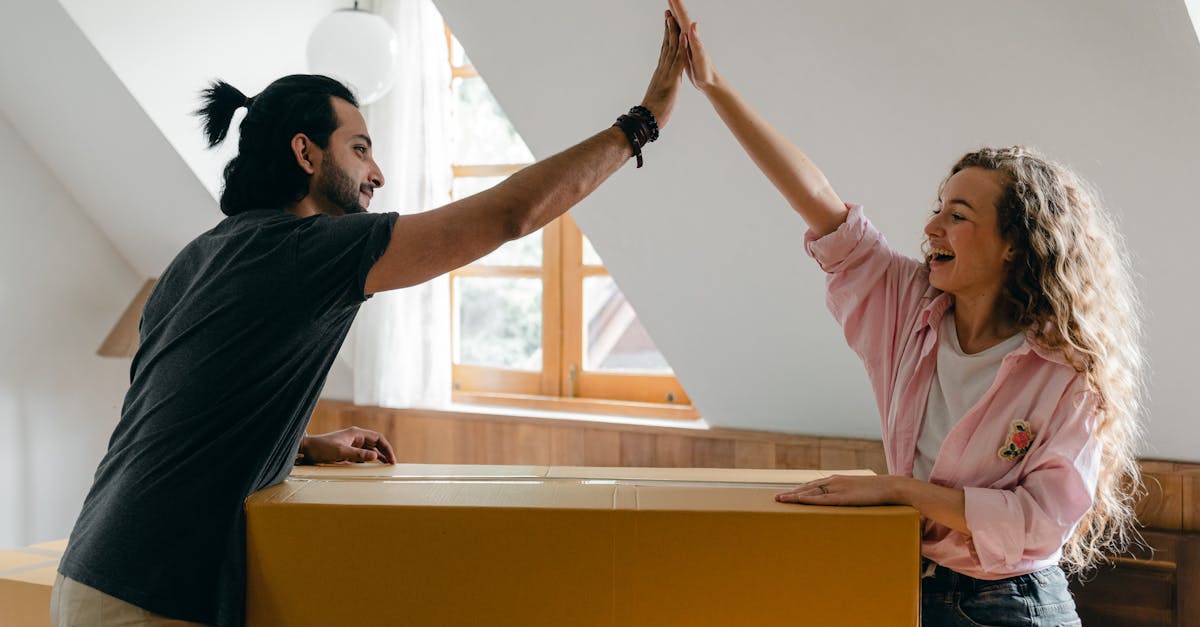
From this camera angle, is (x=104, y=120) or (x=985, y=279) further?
(x=104, y=120)

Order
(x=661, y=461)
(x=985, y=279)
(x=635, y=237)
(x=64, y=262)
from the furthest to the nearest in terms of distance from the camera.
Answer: (x=64, y=262) < (x=661, y=461) < (x=635, y=237) < (x=985, y=279)

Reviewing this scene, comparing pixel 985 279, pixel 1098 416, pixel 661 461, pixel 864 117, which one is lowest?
pixel 661 461

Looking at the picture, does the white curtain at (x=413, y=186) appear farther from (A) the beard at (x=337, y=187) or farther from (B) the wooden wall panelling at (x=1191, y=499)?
(B) the wooden wall panelling at (x=1191, y=499)

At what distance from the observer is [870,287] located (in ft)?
4.82

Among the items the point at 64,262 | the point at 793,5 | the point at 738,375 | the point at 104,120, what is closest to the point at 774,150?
the point at 793,5

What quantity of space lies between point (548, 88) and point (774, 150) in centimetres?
90

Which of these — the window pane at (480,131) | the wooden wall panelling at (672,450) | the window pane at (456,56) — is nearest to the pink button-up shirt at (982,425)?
the wooden wall panelling at (672,450)

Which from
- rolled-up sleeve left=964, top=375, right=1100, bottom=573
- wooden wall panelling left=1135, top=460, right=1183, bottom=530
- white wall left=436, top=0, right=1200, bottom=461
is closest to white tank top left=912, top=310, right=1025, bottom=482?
rolled-up sleeve left=964, top=375, right=1100, bottom=573

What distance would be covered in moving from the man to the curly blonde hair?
0.59 m

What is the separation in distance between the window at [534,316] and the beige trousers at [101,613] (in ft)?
6.74

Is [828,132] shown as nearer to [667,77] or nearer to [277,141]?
[667,77]

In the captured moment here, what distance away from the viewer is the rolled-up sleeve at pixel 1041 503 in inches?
46.9

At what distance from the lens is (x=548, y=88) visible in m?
2.28

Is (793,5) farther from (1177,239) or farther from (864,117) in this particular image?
(1177,239)
